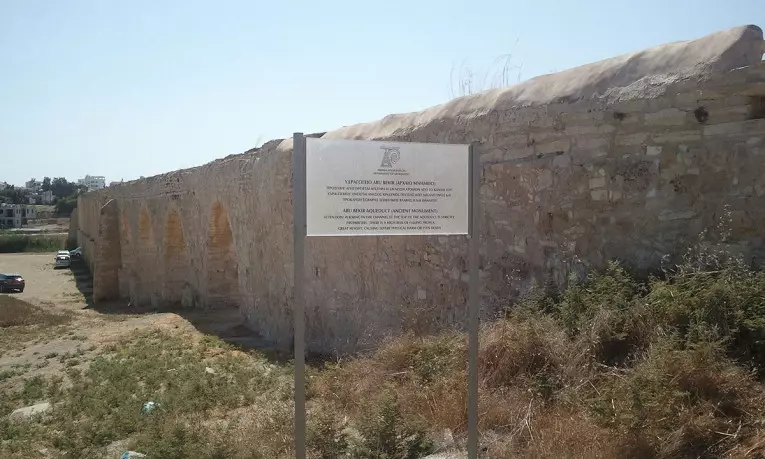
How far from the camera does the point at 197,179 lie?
13.0 meters

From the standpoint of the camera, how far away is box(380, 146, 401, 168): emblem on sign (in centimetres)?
296

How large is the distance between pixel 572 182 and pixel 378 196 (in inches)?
92.4

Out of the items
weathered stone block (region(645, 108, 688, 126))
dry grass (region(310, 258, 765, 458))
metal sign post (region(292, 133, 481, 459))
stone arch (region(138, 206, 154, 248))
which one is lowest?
dry grass (region(310, 258, 765, 458))

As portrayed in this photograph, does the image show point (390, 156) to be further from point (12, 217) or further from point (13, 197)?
point (13, 197)

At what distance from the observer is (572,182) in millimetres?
4727

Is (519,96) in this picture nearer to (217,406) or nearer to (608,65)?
(608,65)

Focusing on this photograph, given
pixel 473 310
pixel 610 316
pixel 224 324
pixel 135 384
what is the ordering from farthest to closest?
pixel 224 324 → pixel 135 384 → pixel 610 316 → pixel 473 310

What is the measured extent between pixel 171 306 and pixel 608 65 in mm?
13397

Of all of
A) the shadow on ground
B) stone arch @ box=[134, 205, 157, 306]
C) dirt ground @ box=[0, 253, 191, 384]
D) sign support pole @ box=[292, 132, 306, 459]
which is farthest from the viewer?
stone arch @ box=[134, 205, 157, 306]

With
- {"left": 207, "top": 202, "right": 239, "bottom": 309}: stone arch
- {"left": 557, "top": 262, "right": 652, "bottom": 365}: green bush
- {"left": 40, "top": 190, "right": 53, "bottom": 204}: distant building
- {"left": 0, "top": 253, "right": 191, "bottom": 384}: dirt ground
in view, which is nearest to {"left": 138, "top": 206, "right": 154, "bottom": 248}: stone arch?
{"left": 0, "top": 253, "right": 191, "bottom": 384}: dirt ground

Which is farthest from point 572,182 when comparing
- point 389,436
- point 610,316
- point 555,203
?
point 389,436

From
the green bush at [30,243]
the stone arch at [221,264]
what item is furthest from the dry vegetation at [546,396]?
the green bush at [30,243]

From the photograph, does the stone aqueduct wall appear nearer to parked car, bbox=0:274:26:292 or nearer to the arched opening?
the arched opening

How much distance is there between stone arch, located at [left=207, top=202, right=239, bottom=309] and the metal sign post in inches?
388
